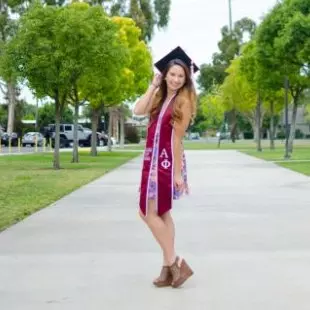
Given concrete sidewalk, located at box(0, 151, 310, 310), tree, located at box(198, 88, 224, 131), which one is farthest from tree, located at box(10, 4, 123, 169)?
tree, located at box(198, 88, 224, 131)

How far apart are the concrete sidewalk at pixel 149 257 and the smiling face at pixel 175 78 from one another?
1726mm

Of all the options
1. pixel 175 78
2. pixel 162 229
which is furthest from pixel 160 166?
pixel 175 78

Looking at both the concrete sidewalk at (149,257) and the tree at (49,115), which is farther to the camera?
the tree at (49,115)

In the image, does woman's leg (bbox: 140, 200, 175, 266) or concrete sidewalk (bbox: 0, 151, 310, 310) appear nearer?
concrete sidewalk (bbox: 0, 151, 310, 310)

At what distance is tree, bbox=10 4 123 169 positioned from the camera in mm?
27594

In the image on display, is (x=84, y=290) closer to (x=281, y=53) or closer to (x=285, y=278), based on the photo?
(x=285, y=278)

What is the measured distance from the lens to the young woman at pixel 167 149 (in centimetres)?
668

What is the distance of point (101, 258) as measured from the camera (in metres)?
8.38

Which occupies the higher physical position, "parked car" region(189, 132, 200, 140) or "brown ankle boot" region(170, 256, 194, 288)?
"brown ankle boot" region(170, 256, 194, 288)

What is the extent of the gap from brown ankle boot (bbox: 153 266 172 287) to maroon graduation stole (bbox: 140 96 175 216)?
0.51 meters

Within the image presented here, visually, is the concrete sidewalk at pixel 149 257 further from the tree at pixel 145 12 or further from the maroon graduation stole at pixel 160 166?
the tree at pixel 145 12

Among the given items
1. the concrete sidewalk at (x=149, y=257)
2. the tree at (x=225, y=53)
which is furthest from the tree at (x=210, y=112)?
the concrete sidewalk at (x=149, y=257)

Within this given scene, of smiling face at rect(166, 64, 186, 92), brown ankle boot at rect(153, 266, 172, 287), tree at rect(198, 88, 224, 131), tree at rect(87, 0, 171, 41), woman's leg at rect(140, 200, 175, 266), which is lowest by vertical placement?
brown ankle boot at rect(153, 266, 172, 287)

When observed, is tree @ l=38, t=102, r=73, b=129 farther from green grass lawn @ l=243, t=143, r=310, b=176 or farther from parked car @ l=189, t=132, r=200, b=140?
green grass lawn @ l=243, t=143, r=310, b=176
